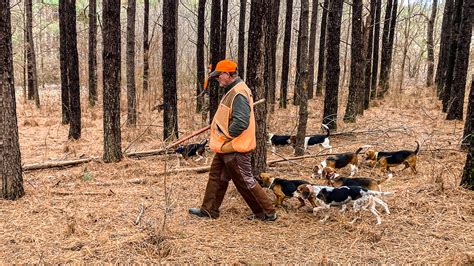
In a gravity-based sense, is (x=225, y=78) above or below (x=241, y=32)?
below

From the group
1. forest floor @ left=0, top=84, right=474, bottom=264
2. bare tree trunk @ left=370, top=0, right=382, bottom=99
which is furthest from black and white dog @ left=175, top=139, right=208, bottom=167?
bare tree trunk @ left=370, top=0, right=382, bottom=99

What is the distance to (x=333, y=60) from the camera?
1198 cm

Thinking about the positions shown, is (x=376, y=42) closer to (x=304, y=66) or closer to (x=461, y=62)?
(x=461, y=62)

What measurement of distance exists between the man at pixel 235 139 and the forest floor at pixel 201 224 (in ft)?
1.28

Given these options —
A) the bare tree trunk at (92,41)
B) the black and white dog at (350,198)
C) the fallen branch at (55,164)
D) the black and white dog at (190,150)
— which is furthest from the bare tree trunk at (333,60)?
the bare tree trunk at (92,41)

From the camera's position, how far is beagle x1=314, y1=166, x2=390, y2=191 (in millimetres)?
6316

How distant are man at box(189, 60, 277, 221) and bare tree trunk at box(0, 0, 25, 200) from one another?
3.13 m

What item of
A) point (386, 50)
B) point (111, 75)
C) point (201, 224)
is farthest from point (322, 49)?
point (201, 224)

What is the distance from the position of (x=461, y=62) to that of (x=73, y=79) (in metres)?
12.2

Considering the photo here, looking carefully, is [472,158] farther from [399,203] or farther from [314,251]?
[314,251]

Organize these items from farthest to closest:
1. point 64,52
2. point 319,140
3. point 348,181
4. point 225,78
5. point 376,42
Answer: point 376,42
point 64,52
point 319,140
point 348,181
point 225,78

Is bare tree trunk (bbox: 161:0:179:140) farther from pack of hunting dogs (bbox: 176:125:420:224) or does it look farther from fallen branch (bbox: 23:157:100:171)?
pack of hunting dogs (bbox: 176:125:420:224)

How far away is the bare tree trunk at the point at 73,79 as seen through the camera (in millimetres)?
12422

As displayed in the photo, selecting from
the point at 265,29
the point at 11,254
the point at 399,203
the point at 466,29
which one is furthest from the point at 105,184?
the point at 466,29
